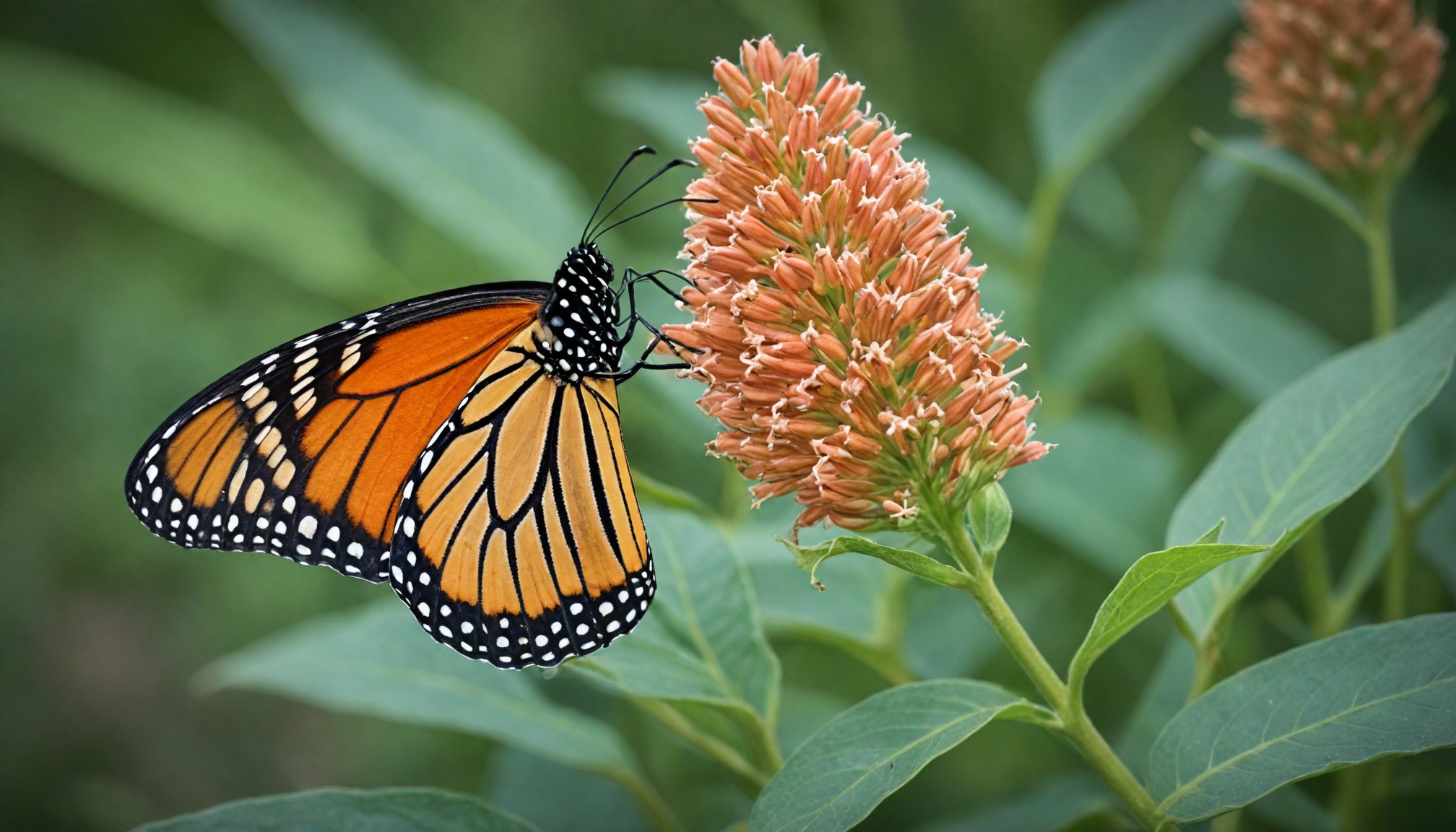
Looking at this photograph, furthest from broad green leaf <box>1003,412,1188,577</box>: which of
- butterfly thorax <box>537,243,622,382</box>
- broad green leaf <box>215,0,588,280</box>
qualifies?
broad green leaf <box>215,0,588,280</box>

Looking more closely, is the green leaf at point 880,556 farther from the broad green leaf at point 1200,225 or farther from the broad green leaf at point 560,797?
the broad green leaf at point 1200,225

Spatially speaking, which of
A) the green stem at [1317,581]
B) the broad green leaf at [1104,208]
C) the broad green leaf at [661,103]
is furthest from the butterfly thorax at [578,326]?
the broad green leaf at [1104,208]

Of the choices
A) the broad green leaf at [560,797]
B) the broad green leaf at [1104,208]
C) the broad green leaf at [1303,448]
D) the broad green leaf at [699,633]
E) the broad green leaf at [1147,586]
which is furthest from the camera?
the broad green leaf at [1104,208]

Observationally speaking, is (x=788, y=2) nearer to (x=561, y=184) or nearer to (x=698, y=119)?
(x=698, y=119)

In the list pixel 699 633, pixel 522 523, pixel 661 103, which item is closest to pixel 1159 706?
pixel 699 633

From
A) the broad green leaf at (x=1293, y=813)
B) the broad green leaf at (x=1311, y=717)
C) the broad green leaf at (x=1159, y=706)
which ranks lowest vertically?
the broad green leaf at (x=1293, y=813)

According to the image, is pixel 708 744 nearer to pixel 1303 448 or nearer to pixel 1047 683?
pixel 1047 683
